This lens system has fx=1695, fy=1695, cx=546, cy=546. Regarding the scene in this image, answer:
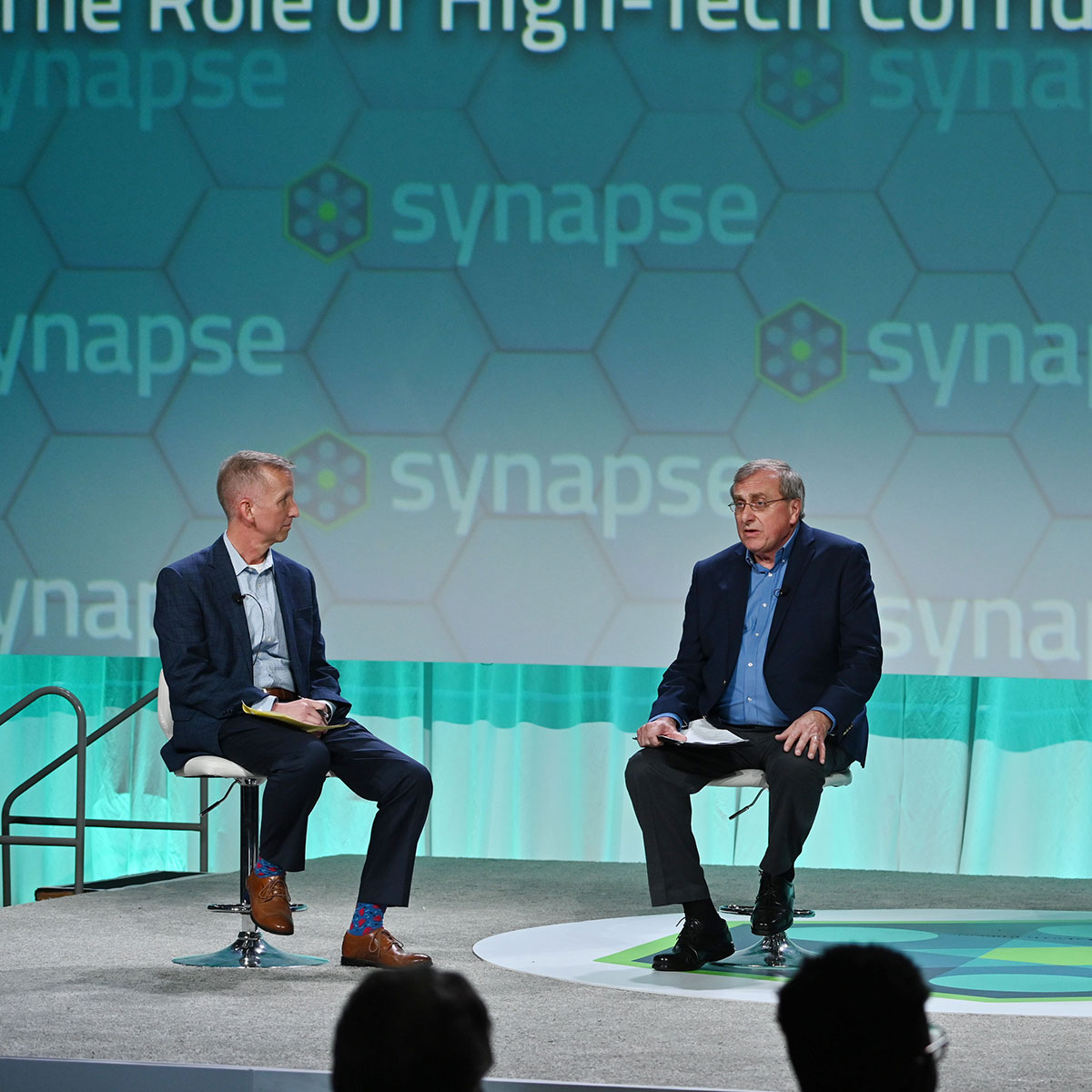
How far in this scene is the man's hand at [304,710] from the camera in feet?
9.82

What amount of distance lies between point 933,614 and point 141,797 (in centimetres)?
243

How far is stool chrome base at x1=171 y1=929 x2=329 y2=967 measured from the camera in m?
2.97

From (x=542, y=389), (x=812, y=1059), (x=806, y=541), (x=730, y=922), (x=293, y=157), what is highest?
(x=293, y=157)

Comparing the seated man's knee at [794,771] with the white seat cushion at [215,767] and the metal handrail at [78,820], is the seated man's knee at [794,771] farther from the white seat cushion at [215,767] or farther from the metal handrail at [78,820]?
the metal handrail at [78,820]

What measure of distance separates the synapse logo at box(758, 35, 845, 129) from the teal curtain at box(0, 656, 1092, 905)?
5.16 feet

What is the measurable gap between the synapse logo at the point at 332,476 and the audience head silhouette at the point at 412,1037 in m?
3.39

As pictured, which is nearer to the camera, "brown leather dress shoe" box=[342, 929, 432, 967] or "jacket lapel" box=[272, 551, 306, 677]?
"brown leather dress shoe" box=[342, 929, 432, 967]

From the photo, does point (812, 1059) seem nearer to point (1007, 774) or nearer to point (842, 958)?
point (842, 958)

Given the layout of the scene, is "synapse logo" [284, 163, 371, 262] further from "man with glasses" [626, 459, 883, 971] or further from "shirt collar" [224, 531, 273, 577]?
"man with glasses" [626, 459, 883, 971]

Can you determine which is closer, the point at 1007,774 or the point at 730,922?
the point at 730,922

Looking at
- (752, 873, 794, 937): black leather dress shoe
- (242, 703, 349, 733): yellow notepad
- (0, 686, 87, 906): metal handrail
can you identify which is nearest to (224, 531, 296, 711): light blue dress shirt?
(242, 703, 349, 733): yellow notepad

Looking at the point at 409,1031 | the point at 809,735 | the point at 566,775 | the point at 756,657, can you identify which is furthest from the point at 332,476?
the point at 409,1031

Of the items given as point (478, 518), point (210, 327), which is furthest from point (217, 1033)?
point (210, 327)

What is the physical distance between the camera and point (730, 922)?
357cm
